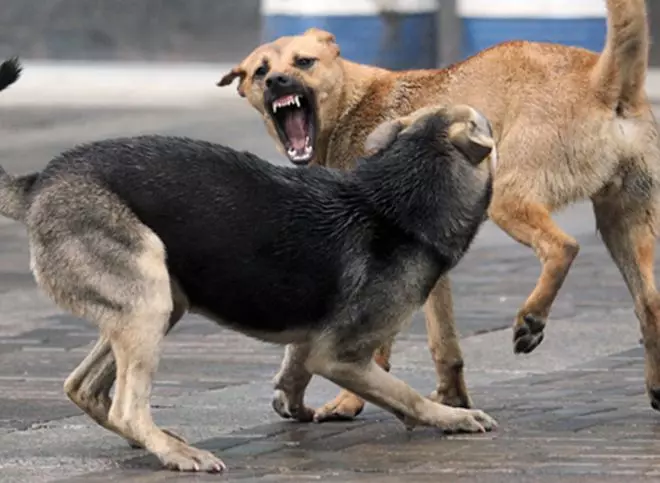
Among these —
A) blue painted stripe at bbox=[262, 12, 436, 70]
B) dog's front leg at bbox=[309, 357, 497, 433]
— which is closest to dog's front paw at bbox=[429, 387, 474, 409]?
dog's front leg at bbox=[309, 357, 497, 433]

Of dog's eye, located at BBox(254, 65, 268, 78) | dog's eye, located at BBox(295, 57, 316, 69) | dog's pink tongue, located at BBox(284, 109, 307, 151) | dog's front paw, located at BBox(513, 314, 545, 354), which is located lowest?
dog's front paw, located at BBox(513, 314, 545, 354)

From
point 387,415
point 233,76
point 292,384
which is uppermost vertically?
point 233,76

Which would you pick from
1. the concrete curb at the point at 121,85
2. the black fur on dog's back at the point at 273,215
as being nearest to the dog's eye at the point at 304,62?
the black fur on dog's back at the point at 273,215

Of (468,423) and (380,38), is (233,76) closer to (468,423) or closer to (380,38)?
(468,423)

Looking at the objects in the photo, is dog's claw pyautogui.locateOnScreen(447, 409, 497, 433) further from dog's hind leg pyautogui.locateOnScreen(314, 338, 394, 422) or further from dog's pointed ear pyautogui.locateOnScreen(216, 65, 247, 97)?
dog's pointed ear pyautogui.locateOnScreen(216, 65, 247, 97)

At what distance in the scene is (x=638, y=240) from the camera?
303 inches

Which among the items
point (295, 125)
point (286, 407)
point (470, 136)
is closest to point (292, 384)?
point (286, 407)

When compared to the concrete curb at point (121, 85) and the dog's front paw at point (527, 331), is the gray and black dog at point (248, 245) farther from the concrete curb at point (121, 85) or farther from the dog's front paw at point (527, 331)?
the concrete curb at point (121, 85)

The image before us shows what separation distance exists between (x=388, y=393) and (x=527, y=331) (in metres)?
0.76

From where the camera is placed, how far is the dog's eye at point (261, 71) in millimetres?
8125

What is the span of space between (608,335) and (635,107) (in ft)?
6.52

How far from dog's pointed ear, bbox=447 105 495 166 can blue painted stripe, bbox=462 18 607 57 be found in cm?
1199

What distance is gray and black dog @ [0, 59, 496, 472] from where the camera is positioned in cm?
644

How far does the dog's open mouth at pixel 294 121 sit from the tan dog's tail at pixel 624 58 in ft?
4.01
